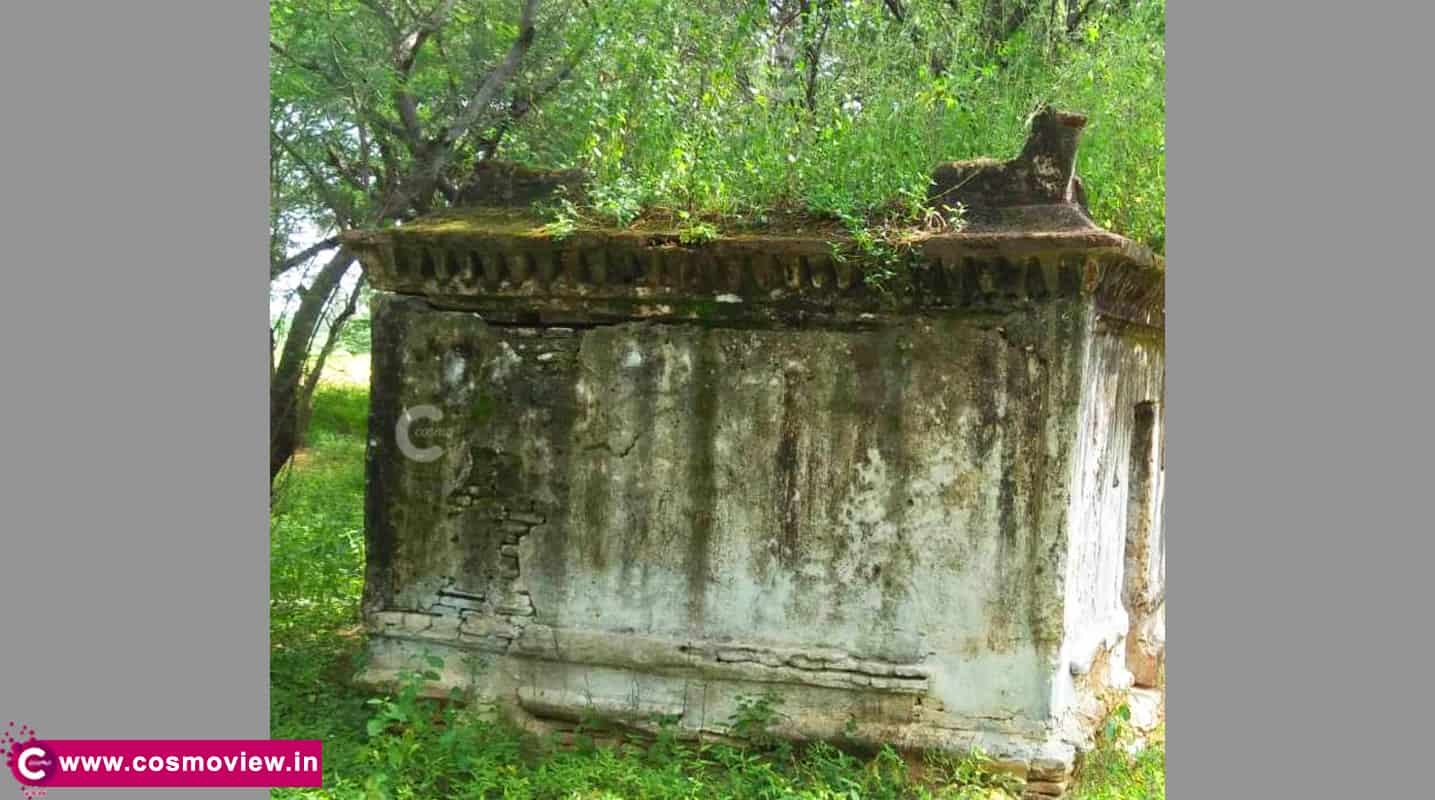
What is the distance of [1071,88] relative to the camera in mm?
8406

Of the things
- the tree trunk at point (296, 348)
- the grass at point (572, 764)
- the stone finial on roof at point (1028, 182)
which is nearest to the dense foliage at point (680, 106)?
the tree trunk at point (296, 348)

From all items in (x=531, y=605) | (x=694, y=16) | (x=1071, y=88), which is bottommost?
(x=531, y=605)

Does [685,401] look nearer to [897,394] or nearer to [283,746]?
[897,394]

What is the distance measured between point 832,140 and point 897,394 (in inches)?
64.1

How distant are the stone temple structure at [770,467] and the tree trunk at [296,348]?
8.07 ft

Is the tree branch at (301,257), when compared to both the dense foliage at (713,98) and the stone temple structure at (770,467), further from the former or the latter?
the stone temple structure at (770,467)

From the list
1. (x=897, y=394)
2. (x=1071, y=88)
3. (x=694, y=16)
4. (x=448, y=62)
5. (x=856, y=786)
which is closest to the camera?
Answer: (x=856, y=786)

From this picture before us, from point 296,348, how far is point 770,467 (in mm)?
4406

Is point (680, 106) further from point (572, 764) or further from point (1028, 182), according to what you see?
point (572, 764)

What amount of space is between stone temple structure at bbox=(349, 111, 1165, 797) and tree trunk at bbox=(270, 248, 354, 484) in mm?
2459

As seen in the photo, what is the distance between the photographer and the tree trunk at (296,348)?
901 cm

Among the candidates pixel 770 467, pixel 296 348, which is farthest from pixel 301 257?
pixel 770 467

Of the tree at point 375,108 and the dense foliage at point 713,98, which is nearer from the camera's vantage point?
the dense foliage at point 713,98

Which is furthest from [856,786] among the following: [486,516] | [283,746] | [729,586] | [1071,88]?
[1071,88]
